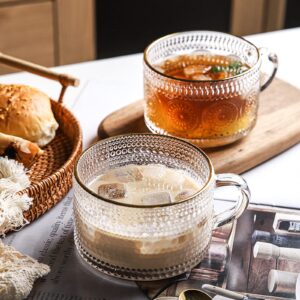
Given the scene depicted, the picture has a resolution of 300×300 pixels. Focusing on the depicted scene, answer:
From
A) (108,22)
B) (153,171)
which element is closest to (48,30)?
(108,22)

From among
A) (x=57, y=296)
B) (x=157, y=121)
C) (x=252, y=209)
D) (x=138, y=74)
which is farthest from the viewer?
(x=138, y=74)

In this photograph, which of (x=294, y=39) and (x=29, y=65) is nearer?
(x=29, y=65)

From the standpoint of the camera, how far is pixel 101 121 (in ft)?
3.75

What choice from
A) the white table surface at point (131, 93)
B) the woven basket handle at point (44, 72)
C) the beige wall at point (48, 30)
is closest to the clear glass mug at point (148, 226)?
the white table surface at point (131, 93)

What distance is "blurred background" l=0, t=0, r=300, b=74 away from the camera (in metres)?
2.10

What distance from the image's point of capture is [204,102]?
1015 millimetres

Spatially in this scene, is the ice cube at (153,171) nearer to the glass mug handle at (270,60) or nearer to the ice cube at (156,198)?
the ice cube at (156,198)

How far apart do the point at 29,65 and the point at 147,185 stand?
38 cm

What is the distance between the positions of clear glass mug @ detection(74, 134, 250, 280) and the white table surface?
0.42ft

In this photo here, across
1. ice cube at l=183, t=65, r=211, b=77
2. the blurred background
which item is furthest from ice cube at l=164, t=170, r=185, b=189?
the blurred background

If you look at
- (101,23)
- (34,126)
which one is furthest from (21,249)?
(101,23)

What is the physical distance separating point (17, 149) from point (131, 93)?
0.32 meters

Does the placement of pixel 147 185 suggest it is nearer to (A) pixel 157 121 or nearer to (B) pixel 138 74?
(A) pixel 157 121

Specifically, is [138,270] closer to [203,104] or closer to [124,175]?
[124,175]
